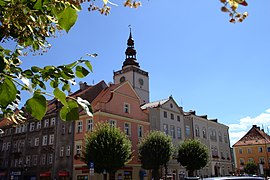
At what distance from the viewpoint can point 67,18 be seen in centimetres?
182

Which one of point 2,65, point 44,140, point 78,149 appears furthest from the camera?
point 44,140

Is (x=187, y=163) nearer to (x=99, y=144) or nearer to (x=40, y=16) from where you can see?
(x=99, y=144)

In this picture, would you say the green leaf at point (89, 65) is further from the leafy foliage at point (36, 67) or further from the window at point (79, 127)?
the window at point (79, 127)

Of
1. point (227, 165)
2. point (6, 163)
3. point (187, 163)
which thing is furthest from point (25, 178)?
point (227, 165)

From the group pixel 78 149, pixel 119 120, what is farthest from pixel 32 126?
pixel 119 120

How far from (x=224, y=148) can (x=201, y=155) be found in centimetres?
2029

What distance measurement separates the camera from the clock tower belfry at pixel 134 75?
2114 inches

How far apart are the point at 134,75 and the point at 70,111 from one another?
52.0m

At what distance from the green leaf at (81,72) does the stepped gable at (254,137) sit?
73428 millimetres

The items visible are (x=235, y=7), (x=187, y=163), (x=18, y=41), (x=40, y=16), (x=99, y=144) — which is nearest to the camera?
(x=235, y=7)

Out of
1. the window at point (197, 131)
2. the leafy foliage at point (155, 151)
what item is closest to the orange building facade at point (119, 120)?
the leafy foliage at point (155, 151)

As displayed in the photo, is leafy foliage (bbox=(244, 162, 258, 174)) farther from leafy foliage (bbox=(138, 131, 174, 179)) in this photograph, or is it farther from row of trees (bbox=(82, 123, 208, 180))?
leafy foliage (bbox=(138, 131, 174, 179))

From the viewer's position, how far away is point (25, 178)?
122 feet

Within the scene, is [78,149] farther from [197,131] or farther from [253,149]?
[253,149]
